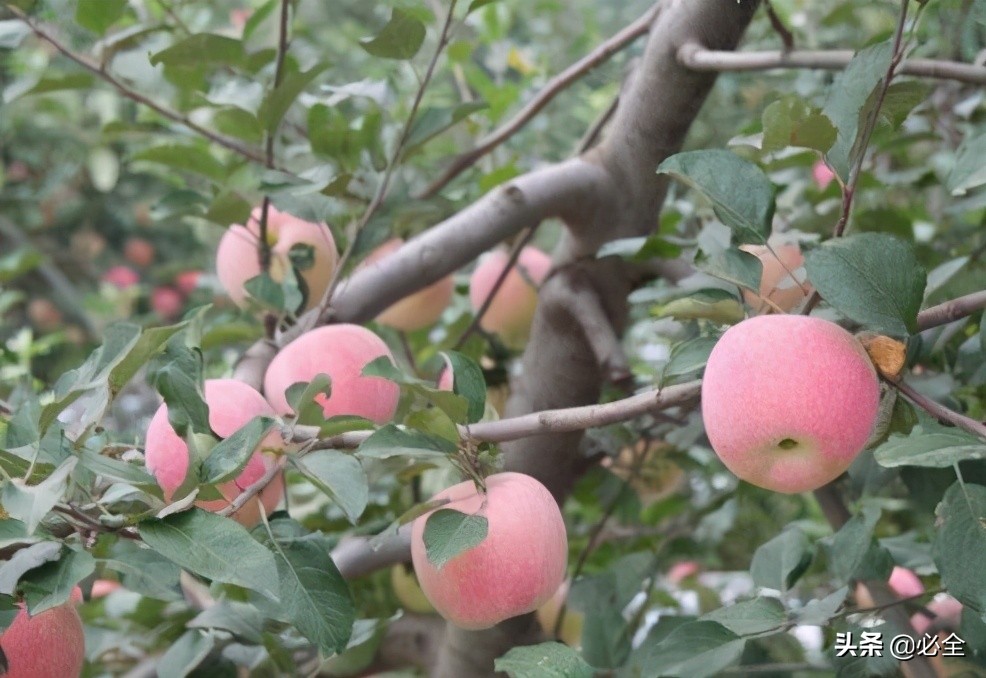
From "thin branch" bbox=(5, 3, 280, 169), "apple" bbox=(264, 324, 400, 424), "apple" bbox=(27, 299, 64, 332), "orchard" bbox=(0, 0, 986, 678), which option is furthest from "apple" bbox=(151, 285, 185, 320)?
"apple" bbox=(264, 324, 400, 424)

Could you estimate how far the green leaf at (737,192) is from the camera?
595mm

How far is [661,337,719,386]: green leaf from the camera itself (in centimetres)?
57

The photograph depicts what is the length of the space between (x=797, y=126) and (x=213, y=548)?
372mm

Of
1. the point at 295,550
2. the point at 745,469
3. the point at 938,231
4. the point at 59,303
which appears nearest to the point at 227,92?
the point at 295,550

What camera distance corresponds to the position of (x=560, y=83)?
0.96m

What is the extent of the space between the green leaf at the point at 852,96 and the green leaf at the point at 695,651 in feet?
0.94

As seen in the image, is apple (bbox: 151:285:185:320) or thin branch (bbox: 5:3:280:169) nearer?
thin branch (bbox: 5:3:280:169)

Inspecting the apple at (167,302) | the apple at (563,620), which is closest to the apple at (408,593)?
the apple at (563,620)

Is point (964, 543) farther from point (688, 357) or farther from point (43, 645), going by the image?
point (43, 645)

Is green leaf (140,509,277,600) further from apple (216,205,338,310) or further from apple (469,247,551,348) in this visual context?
apple (469,247,551,348)

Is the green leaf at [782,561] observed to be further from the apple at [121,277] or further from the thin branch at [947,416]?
the apple at [121,277]

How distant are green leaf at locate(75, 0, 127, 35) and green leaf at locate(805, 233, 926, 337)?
62 cm

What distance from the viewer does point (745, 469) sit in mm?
550

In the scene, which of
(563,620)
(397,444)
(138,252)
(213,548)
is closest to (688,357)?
(397,444)
